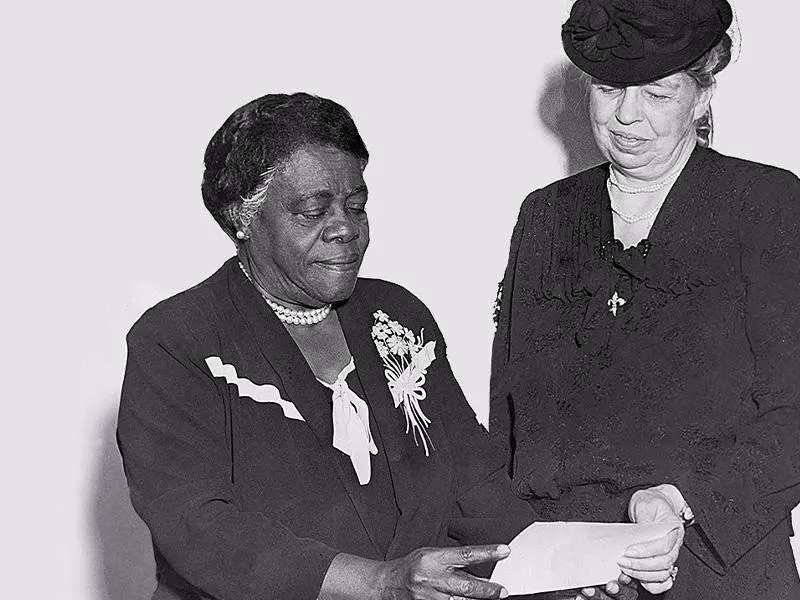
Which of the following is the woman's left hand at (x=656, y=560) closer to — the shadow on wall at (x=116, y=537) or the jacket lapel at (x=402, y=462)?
the jacket lapel at (x=402, y=462)

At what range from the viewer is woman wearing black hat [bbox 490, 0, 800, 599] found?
7.90 ft

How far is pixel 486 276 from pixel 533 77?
53 cm

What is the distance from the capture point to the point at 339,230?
228cm

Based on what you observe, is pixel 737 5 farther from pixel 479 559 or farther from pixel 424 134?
pixel 479 559

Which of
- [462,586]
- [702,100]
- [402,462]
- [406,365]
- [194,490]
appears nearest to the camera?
[462,586]

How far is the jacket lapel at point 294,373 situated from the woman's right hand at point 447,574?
25 cm

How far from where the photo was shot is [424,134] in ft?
11.5

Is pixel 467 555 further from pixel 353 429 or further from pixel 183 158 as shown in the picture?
pixel 183 158

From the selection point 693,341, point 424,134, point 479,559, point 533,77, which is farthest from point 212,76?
point 479,559

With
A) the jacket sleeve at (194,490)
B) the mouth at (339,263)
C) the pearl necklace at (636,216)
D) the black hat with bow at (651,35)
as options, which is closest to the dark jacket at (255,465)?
the jacket sleeve at (194,490)

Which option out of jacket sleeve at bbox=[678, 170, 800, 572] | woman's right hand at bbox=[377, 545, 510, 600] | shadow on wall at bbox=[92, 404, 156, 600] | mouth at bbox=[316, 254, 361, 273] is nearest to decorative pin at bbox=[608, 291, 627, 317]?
jacket sleeve at bbox=[678, 170, 800, 572]

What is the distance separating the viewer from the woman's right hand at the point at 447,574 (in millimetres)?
2004

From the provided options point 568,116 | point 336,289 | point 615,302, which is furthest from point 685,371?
point 568,116

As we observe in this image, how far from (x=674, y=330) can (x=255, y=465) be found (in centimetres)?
82
